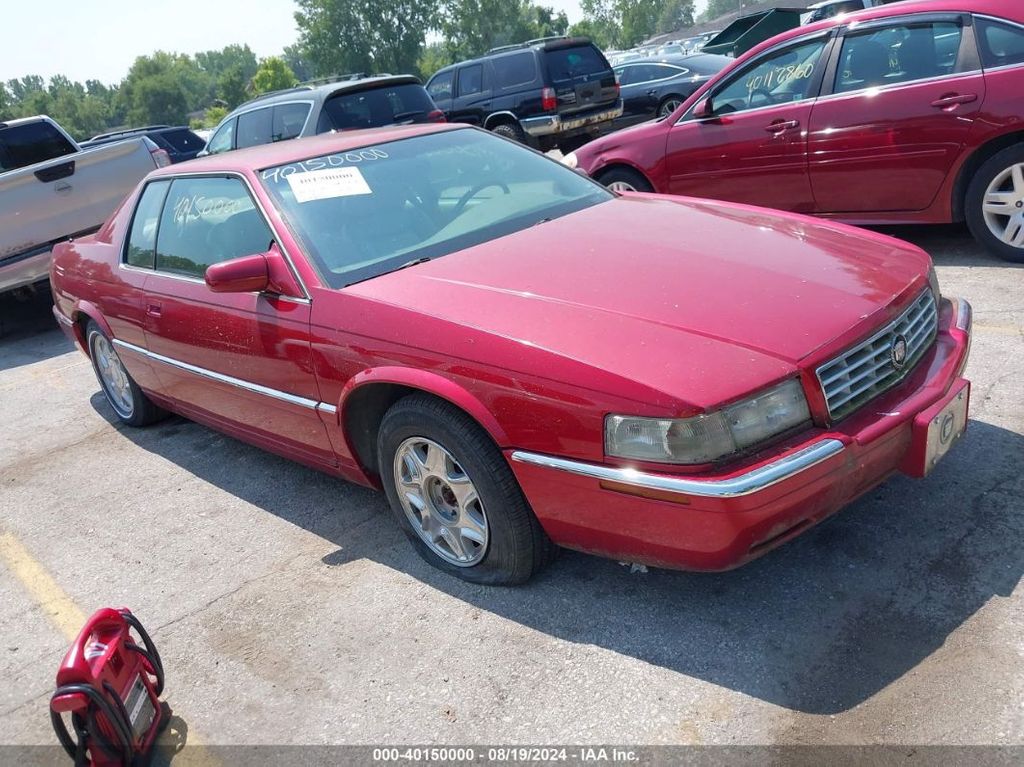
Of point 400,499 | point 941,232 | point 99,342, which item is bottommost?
point 941,232

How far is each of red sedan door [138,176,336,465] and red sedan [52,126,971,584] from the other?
0.05 feet

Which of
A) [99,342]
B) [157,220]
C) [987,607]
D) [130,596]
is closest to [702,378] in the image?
[987,607]

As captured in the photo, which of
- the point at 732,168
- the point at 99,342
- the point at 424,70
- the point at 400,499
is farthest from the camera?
the point at 424,70

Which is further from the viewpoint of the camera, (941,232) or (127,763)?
(941,232)

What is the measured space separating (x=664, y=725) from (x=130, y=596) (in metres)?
2.17

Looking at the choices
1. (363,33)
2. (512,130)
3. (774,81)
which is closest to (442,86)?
(512,130)

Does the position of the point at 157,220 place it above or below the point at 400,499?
above

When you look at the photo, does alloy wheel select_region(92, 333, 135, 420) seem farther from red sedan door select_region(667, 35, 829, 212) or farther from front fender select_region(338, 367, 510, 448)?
red sedan door select_region(667, 35, 829, 212)

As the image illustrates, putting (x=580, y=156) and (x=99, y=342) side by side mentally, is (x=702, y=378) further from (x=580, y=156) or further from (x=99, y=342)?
(x=580, y=156)

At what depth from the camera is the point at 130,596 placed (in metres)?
3.51

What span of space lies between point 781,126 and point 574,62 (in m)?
8.12

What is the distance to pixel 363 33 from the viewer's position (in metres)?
82.6

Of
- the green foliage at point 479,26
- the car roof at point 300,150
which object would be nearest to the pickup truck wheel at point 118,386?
the car roof at point 300,150

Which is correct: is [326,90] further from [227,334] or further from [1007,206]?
[1007,206]
